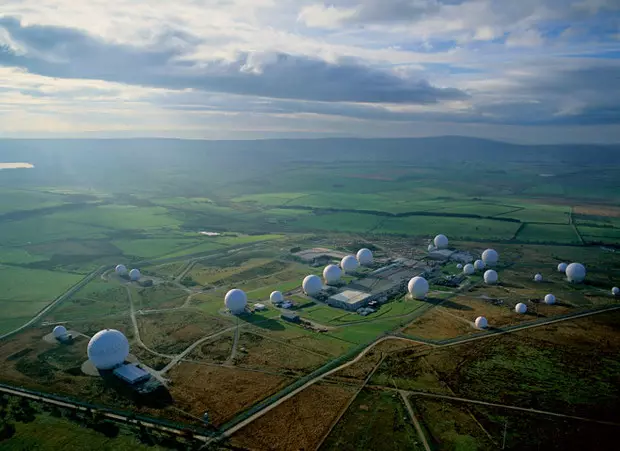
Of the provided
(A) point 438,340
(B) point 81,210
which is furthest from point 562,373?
(B) point 81,210

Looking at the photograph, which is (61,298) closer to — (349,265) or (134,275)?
(134,275)

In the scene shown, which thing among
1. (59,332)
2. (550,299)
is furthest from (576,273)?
(59,332)

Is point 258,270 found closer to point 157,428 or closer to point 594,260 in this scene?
point 157,428

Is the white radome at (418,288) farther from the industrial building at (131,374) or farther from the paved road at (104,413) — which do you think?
the paved road at (104,413)

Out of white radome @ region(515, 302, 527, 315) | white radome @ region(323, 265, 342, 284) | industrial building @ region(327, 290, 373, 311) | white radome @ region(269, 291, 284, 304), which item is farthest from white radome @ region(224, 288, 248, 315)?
white radome @ region(515, 302, 527, 315)

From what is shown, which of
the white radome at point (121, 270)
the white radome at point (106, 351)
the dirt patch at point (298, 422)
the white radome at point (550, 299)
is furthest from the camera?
the white radome at point (121, 270)

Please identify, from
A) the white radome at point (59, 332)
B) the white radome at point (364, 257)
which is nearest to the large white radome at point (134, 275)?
the white radome at point (59, 332)
